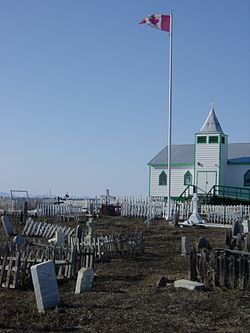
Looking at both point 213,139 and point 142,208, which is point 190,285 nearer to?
point 142,208

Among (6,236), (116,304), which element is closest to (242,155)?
(6,236)

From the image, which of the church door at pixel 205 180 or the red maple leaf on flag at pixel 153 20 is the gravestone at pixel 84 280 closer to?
the red maple leaf on flag at pixel 153 20

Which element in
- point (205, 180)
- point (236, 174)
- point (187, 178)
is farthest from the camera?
point (187, 178)

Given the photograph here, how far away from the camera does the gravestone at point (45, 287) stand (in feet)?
28.8

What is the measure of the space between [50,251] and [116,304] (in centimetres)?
415

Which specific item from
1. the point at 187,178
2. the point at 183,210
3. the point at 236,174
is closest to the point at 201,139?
the point at 187,178

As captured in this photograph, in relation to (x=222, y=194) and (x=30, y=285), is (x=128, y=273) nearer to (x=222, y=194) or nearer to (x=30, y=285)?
(x=30, y=285)

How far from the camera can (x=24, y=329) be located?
7.57 metres

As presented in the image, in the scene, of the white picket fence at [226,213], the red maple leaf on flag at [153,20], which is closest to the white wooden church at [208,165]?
the white picket fence at [226,213]

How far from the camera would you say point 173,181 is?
47531mm

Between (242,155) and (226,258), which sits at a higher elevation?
(242,155)

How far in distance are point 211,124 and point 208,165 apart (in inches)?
143

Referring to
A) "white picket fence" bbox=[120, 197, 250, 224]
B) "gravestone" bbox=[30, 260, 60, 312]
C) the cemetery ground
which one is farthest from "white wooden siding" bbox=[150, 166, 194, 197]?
"gravestone" bbox=[30, 260, 60, 312]

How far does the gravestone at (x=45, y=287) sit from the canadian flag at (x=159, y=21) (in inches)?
1087
